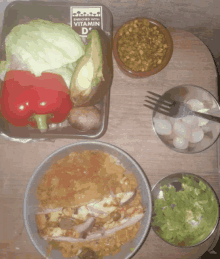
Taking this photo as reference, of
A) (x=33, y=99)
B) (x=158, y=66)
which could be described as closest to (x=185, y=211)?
(x=158, y=66)

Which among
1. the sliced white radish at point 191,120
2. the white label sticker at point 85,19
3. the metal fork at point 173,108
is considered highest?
the white label sticker at point 85,19

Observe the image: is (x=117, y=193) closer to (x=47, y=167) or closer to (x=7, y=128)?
(x=47, y=167)

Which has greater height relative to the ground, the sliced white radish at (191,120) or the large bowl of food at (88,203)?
the sliced white radish at (191,120)

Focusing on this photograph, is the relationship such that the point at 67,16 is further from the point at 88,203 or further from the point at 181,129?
the point at 88,203

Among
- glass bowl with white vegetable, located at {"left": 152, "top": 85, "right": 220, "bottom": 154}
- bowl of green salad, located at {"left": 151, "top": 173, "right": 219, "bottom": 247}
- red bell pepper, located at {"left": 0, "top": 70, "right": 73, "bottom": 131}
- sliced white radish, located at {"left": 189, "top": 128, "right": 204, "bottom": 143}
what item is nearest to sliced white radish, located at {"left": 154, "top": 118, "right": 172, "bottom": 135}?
glass bowl with white vegetable, located at {"left": 152, "top": 85, "right": 220, "bottom": 154}

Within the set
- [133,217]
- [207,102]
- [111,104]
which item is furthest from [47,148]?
[207,102]

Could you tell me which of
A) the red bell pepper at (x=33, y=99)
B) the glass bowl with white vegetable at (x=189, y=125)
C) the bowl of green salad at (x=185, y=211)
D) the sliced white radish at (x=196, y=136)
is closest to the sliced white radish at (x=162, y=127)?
the glass bowl with white vegetable at (x=189, y=125)

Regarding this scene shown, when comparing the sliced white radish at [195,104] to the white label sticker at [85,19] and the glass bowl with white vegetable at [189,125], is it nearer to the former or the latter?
the glass bowl with white vegetable at [189,125]
